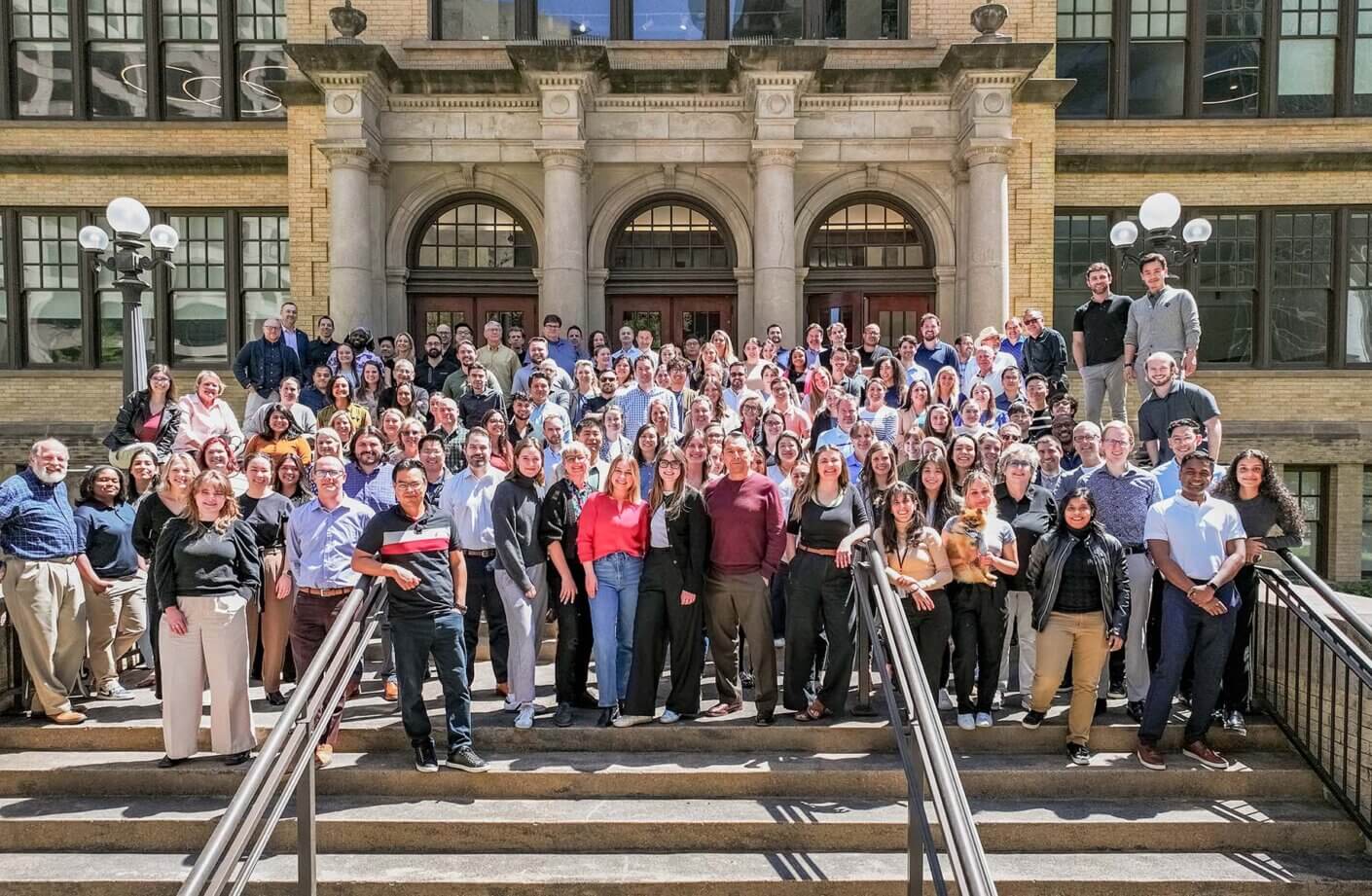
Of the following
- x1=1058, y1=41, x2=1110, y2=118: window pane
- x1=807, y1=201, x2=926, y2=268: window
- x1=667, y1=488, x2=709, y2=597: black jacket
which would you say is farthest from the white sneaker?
x1=1058, y1=41, x2=1110, y2=118: window pane

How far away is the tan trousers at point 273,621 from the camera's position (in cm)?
686

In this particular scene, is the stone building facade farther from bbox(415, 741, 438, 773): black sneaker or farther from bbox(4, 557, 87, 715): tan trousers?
bbox(415, 741, 438, 773): black sneaker

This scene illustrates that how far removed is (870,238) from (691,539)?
32.8ft

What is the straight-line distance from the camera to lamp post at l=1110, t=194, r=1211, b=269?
10.7 m

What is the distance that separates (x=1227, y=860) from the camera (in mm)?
5734

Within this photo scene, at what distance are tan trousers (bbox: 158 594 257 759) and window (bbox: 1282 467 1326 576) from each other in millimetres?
16548

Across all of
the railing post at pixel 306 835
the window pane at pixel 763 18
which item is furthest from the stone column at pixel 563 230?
the railing post at pixel 306 835

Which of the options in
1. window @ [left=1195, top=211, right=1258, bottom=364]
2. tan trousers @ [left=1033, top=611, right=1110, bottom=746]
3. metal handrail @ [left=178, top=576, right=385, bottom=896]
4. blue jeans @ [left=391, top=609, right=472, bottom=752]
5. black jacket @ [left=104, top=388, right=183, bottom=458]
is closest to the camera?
metal handrail @ [left=178, top=576, right=385, bottom=896]

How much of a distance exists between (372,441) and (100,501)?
85.5 inches

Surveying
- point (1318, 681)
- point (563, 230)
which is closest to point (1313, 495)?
point (1318, 681)

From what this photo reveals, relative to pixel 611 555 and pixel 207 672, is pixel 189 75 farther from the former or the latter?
pixel 611 555

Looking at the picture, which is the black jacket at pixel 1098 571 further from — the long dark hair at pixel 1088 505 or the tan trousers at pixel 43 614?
the tan trousers at pixel 43 614

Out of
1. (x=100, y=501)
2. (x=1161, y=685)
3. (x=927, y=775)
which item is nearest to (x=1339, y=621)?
(x=1161, y=685)

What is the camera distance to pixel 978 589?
654cm
